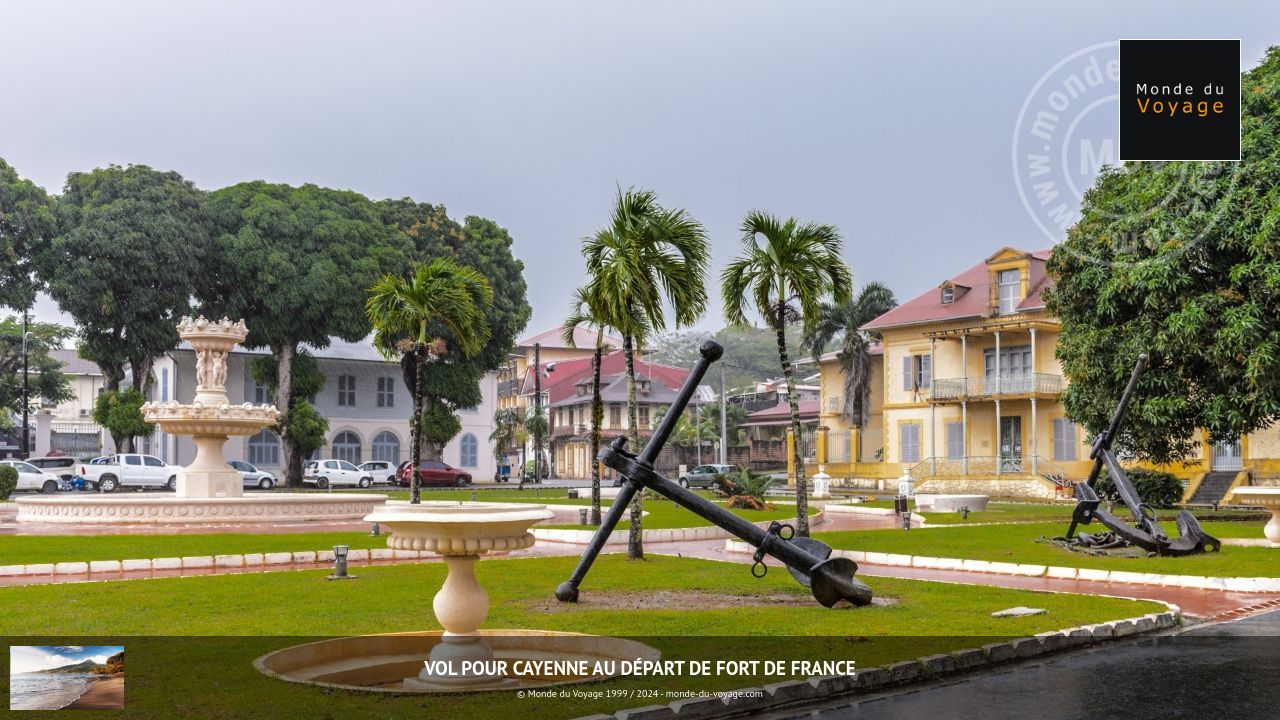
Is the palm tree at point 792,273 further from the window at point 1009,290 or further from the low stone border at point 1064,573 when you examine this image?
the window at point 1009,290

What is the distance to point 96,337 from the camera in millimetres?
50938

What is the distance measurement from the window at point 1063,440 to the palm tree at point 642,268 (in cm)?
3384

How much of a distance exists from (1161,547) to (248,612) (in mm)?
13752

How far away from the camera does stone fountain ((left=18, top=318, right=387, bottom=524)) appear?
26781 mm

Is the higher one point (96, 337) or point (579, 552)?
point (96, 337)

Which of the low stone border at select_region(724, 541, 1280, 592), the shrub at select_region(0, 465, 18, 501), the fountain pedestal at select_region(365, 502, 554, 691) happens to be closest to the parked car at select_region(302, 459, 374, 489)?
the shrub at select_region(0, 465, 18, 501)

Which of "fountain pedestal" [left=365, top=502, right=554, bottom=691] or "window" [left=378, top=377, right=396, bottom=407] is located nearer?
"fountain pedestal" [left=365, top=502, right=554, bottom=691]

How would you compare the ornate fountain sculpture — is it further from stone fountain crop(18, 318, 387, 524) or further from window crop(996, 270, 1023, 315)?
window crop(996, 270, 1023, 315)

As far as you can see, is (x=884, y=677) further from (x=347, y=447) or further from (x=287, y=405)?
(x=347, y=447)

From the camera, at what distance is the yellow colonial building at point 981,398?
48.3 metres

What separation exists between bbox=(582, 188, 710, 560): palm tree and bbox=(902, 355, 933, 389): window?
36945 millimetres

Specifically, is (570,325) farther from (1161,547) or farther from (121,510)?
(1161,547)

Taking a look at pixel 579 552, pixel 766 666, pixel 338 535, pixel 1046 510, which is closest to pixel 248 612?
pixel 766 666

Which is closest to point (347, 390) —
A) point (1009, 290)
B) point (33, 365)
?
point (33, 365)
